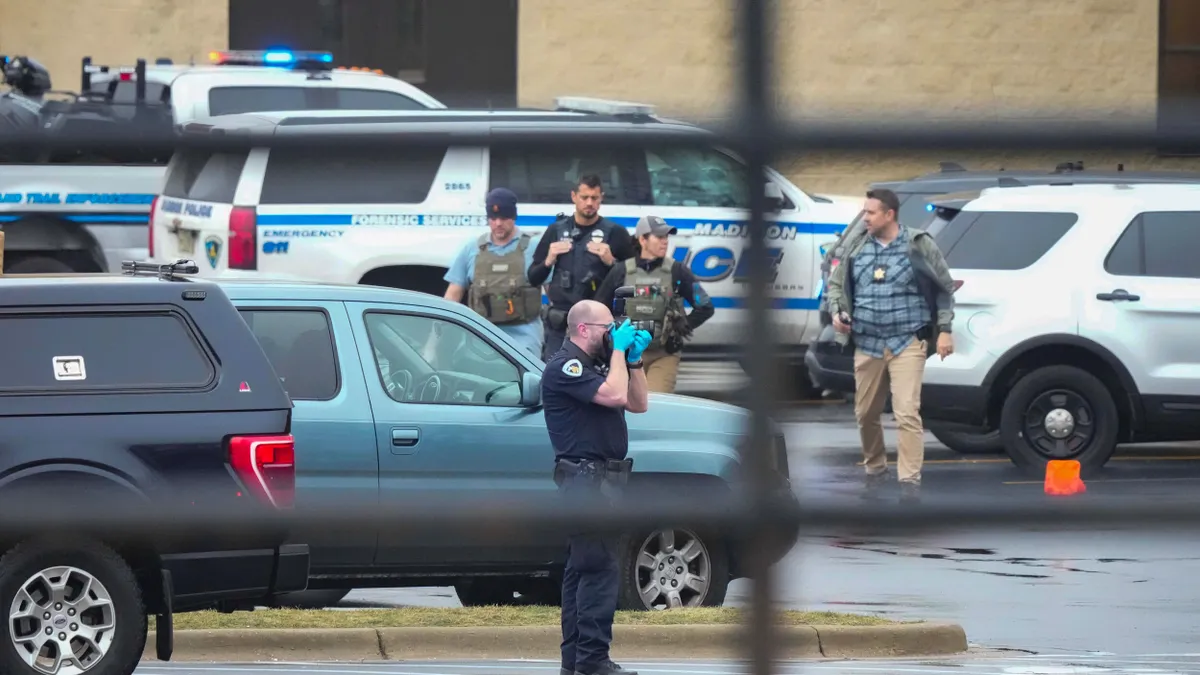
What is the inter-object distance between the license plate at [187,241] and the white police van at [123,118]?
9.0 inches

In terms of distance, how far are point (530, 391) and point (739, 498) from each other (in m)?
6.10

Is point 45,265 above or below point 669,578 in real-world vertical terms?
above

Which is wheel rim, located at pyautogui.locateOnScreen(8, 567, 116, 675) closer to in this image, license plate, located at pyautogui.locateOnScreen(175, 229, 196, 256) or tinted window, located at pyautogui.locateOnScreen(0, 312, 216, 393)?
tinted window, located at pyautogui.locateOnScreen(0, 312, 216, 393)

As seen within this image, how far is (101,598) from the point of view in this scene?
6.18 metres

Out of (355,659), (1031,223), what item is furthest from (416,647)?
(1031,223)

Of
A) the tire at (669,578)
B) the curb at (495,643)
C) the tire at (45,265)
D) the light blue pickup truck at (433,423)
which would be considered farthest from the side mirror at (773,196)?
the tire at (45,265)

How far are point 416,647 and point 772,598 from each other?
6157 mm

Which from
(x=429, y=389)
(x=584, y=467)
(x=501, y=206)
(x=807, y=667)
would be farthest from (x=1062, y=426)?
(x=584, y=467)

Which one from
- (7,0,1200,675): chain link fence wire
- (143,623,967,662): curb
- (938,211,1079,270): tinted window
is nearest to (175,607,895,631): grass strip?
(143,623,967,662): curb

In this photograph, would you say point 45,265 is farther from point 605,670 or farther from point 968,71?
point 968,71

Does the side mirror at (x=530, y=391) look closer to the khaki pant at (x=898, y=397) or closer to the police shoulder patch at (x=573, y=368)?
the police shoulder patch at (x=573, y=368)

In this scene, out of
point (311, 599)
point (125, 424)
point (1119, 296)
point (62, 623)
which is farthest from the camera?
point (1119, 296)

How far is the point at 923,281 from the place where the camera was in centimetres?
1030

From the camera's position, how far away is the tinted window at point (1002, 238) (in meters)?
11.6
